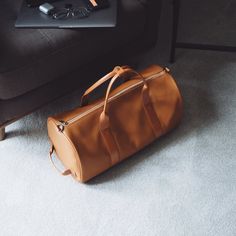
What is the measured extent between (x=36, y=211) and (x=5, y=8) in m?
0.80

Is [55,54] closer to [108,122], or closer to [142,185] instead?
[108,122]

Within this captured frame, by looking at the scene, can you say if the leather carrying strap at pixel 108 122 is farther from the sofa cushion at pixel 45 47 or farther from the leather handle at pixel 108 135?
the sofa cushion at pixel 45 47

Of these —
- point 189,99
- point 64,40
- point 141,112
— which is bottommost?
point 189,99

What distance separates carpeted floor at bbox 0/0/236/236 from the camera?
130 centimetres

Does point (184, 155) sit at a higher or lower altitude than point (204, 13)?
lower

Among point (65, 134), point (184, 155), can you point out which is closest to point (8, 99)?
point (65, 134)

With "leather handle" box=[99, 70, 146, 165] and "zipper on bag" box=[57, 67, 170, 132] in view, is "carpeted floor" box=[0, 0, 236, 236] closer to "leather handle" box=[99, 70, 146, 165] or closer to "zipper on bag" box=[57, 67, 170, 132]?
"leather handle" box=[99, 70, 146, 165]

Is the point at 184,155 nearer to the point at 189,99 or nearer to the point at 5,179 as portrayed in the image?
the point at 189,99

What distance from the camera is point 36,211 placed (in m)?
1.34

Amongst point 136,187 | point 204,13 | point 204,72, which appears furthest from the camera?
point 204,13

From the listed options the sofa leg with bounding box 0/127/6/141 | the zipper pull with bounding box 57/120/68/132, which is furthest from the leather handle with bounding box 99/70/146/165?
the sofa leg with bounding box 0/127/6/141

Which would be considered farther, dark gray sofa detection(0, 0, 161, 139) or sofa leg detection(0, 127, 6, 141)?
sofa leg detection(0, 127, 6, 141)

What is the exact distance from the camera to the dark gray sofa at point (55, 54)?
127 cm

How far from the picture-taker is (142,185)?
140 centimetres
